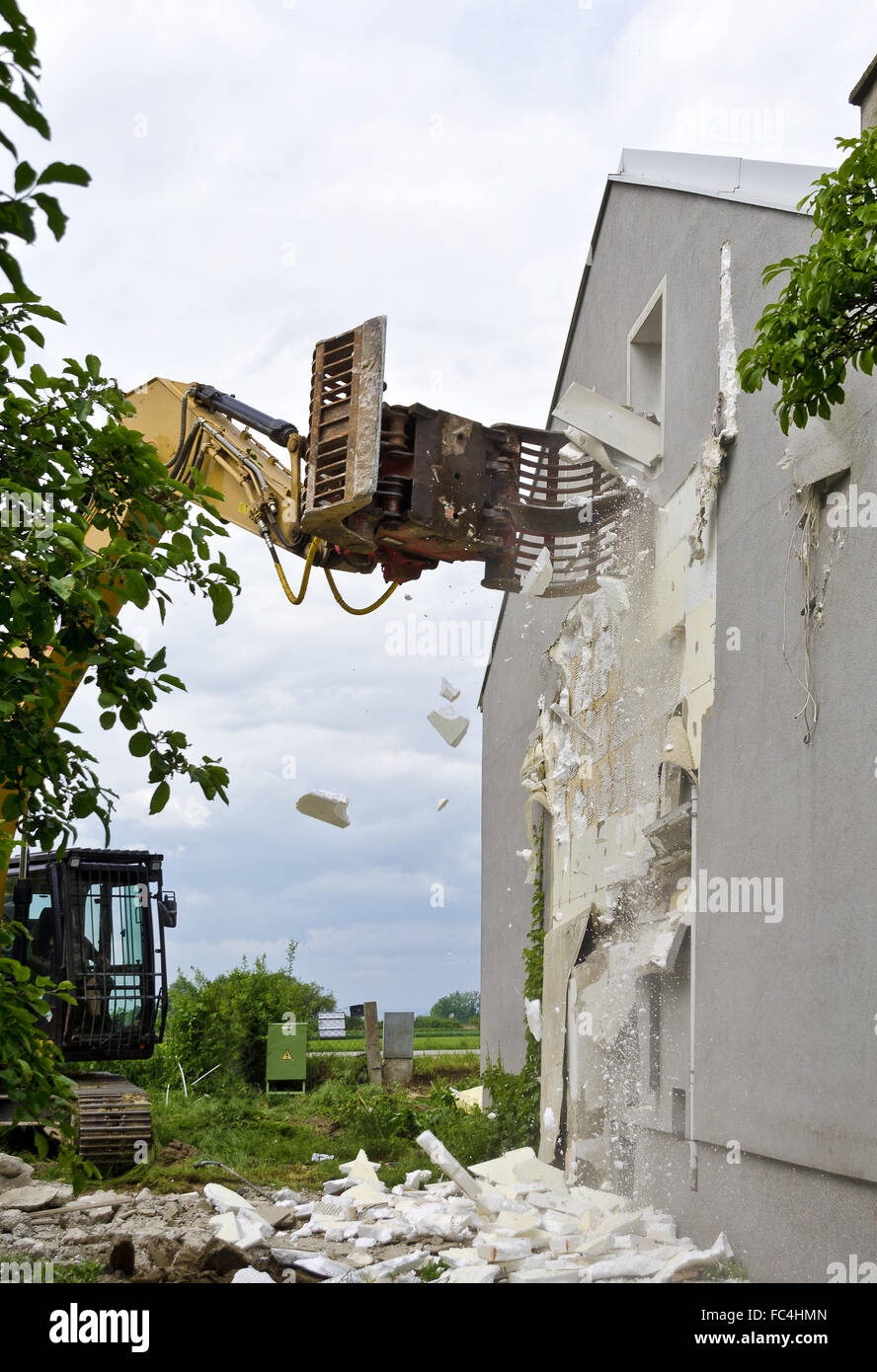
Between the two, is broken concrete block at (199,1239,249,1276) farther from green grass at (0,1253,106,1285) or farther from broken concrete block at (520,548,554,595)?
broken concrete block at (520,548,554,595)

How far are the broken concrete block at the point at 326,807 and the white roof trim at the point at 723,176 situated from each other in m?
5.08

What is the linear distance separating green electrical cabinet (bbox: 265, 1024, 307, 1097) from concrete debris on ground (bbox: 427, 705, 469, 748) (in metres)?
7.96

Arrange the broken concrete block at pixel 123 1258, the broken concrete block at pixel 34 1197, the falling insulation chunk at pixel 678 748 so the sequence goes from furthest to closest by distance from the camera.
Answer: the broken concrete block at pixel 34 1197 → the falling insulation chunk at pixel 678 748 → the broken concrete block at pixel 123 1258

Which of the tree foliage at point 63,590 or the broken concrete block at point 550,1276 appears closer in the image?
the tree foliage at point 63,590

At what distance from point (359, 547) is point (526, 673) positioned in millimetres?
6071

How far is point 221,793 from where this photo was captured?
11.1 feet

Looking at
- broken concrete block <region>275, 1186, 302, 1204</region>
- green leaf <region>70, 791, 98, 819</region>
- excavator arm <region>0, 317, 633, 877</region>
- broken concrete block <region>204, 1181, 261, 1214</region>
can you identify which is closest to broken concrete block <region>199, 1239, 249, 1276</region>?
broken concrete block <region>204, 1181, 261, 1214</region>

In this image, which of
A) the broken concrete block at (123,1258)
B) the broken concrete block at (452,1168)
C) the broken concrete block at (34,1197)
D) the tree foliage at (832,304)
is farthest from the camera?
the broken concrete block at (34,1197)

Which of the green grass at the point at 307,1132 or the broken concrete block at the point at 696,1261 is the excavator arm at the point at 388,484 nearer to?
the broken concrete block at the point at 696,1261

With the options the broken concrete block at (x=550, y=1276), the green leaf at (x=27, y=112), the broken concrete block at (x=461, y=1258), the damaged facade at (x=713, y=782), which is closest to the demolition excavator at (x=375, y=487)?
the damaged facade at (x=713, y=782)

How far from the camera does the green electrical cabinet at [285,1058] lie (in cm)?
1775

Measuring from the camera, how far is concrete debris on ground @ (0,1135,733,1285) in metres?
7.02
